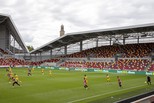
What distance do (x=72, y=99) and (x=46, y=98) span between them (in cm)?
243

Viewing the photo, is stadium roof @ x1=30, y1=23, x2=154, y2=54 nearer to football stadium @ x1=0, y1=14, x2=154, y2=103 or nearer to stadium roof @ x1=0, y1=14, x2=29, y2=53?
football stadium @ x1=0, y1=14, x2=154, y2=103

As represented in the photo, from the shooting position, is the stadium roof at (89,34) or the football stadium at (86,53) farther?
the football stadium at (86,53)

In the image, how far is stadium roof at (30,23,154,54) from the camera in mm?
59719

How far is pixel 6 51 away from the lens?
87.6 meters

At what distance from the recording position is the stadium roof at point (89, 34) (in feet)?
196

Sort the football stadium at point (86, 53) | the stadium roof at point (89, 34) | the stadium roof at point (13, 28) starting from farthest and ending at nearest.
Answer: the stadium roof at point (13, 28)
the football stadium at point (86, 53)
the stadium roof at point (89, 34)

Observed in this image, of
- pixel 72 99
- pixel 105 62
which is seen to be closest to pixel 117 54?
pixel 105 62

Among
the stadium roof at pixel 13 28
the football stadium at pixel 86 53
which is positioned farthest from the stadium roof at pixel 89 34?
the stadium roof at pixel 13 28

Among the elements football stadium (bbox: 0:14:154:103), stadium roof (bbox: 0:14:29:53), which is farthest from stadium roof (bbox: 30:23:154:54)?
stadium roof (bbox: 0:14:29:53)

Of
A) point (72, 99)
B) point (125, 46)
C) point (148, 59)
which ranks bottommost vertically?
point (72, 99)

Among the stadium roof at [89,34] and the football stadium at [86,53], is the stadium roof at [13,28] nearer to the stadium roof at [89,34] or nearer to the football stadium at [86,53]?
the football stadium at [86,53]

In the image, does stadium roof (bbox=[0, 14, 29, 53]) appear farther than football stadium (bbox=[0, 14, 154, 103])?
Yes

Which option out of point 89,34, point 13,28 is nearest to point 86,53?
point 89,34

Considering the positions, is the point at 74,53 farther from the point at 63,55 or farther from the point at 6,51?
the point at 6,51
